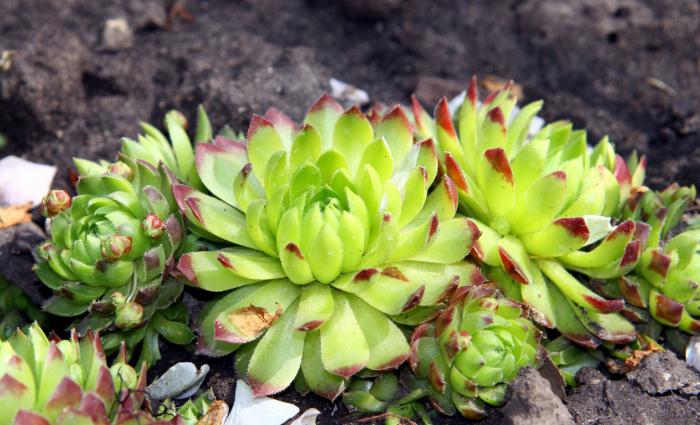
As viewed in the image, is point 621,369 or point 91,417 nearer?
point 91,417

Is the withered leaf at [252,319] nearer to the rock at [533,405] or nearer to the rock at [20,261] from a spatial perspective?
the rock at [533,405]

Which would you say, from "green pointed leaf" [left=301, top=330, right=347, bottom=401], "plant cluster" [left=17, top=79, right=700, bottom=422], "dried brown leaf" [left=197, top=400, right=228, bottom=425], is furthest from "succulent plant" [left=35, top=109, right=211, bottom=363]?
"green pointed leaf" [left=301, top=330, right=347, bottom=401]

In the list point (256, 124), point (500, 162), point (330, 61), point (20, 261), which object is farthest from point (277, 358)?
point (330, 61)

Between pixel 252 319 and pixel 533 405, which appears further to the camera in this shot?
pixel 252 319

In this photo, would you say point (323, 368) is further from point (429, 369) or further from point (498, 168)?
point (498, 168)

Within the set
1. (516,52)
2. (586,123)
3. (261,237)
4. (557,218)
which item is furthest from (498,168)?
(516,52)

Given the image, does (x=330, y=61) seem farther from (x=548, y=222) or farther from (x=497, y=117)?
(x=548, y=222)

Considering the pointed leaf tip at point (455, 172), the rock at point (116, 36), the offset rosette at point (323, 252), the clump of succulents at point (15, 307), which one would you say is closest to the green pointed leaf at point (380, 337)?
the offset rosette at point (323, 252)
